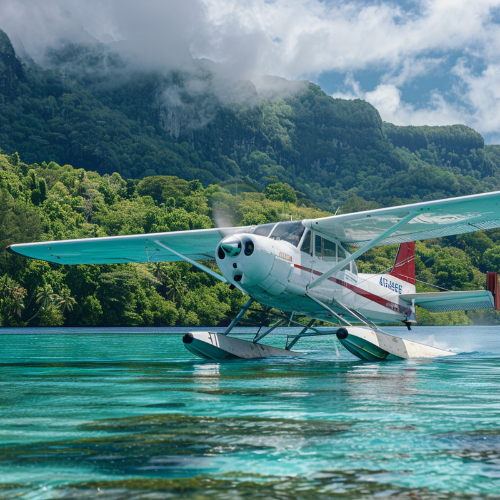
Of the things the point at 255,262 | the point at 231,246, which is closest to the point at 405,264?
the point at 255,262

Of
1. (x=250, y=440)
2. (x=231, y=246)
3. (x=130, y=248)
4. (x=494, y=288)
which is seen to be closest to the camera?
(x=250, y=440)

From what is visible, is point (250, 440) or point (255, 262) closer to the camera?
point (250, 440)

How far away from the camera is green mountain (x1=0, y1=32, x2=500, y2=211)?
132375mm

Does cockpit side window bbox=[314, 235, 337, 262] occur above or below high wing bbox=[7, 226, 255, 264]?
below

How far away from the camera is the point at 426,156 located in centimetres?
19362

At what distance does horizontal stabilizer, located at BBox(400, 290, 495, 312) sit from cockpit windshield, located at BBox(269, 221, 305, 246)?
10.6 feet

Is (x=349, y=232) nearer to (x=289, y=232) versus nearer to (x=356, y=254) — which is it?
(x=356, y=254)

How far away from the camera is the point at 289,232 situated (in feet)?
42.2

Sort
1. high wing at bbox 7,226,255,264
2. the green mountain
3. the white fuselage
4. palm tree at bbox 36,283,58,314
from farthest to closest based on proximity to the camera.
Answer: the green mountain, palm tree at bbox 36,283,58,314, high wing at bbox 7,226,255,264, the white fuselage

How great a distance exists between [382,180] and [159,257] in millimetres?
148667

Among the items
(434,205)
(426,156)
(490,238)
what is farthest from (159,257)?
(426,156)

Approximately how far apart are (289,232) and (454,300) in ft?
14.0

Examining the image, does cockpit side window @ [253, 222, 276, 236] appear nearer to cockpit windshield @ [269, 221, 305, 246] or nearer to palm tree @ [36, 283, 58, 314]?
cockpit windshield @ [269, 221, 305, 246]

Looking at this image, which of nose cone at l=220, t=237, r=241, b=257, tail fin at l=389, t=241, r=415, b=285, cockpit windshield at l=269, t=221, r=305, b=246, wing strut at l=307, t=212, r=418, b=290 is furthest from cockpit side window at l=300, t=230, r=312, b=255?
tail fin at l=389, t=241, r=415, b=285
